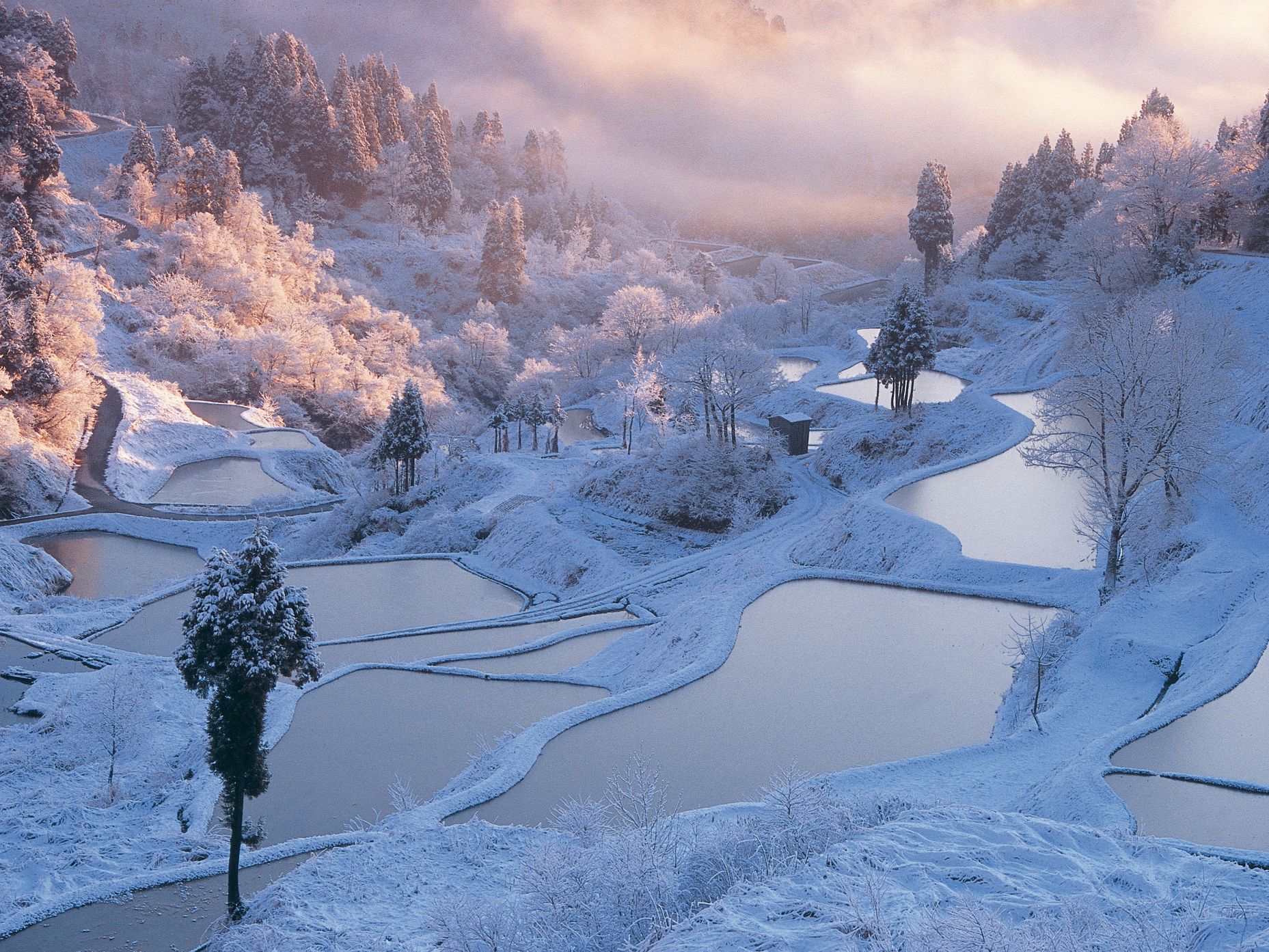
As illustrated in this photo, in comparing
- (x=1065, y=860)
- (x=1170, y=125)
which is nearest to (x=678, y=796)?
(x=1065, y=860)

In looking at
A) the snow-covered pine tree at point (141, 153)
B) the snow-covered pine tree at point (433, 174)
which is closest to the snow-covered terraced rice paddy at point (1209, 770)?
Result: the snow-covered pine tree at point (141, 153)

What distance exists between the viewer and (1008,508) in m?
30.8

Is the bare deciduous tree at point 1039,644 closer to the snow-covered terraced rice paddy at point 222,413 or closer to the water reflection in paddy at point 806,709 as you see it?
the water reflection in paddy at point 806,709

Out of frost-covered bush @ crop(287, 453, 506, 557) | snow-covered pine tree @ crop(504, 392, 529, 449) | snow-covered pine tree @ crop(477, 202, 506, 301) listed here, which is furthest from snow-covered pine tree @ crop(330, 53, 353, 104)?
frost-covered bush @ crop(287, 453, 506, 557)

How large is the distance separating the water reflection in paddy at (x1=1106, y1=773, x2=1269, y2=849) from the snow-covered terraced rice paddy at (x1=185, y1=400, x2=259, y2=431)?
58.7 metres

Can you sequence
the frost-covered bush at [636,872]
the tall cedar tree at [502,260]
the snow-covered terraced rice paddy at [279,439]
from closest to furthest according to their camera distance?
1. the frost-covered bush at [636,872]
2. the snow-covered terraced rice paddy at [279,439]
3. the tall cedar tree at [502,260]

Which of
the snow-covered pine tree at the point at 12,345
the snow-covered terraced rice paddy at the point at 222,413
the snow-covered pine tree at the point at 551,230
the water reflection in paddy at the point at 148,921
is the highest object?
the snow-covered pine tree at the point at 551,230

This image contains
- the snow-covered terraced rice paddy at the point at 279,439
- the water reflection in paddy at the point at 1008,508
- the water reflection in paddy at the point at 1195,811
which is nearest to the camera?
the water reflection in paddy at the point at 1195,811

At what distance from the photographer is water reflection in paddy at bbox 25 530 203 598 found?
38719 millimetres

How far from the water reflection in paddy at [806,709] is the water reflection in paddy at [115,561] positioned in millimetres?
28659

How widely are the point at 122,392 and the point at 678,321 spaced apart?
4842cm

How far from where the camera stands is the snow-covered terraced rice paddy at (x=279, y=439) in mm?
59469

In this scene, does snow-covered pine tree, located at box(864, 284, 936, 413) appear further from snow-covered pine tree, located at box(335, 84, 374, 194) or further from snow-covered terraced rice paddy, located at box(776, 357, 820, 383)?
snow-covered pine tree, located at box(335, 84, 374, 194)

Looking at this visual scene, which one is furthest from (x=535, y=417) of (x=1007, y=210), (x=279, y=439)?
(x=1007, y=210)
